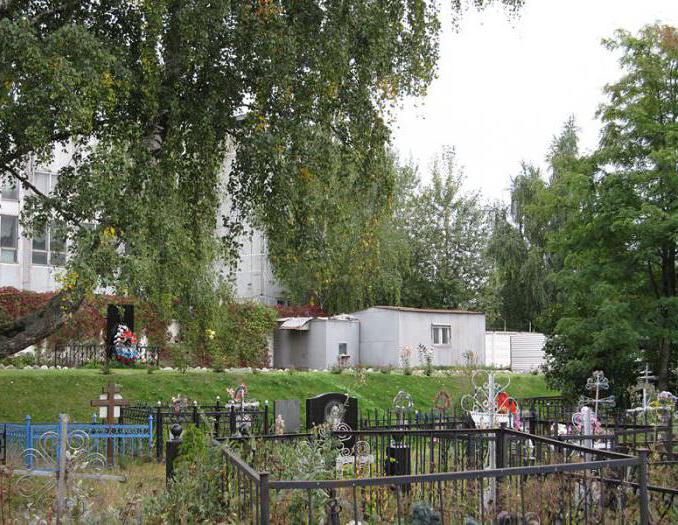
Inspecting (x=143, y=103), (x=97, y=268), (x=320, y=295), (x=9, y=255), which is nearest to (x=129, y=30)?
(x=143, y=103)

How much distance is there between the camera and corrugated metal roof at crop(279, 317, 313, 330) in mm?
32969

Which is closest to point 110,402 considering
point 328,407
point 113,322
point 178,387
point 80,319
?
point 328,407

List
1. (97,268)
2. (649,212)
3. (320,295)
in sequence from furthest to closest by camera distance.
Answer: (320,295) < (649,212) < (97,268)

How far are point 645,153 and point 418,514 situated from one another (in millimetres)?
19668

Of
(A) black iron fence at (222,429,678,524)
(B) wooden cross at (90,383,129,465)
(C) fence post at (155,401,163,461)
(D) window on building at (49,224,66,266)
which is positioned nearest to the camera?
(A) black iron fence at (222,429,678,524)

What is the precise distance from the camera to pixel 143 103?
11773 mm

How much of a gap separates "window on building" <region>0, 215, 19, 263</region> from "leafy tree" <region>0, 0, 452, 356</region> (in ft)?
64.5

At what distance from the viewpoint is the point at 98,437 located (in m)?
14.4

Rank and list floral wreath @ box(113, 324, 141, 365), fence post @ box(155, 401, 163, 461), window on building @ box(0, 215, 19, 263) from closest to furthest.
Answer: fence post @ box(155, 401, 163, 461)
floral wreath @ box(113, 324, 141, 365)
window on building @ box(0, 215, 19, 263)

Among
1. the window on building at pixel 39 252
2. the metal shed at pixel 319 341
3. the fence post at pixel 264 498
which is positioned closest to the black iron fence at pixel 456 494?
the fence post at pixel 264 498

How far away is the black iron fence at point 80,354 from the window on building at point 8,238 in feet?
20.9

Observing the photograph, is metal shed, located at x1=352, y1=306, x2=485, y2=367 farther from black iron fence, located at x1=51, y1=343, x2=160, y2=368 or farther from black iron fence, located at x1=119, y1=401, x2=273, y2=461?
black iron fence, located at x1=119, y1=401, x2=273, y2=461

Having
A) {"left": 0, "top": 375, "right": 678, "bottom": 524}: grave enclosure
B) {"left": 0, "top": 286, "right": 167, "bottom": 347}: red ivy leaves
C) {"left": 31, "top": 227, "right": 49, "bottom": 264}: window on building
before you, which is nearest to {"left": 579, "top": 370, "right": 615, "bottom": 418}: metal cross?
{"left": 0, "top": 375, "right": 678, "bottom": 524}: grave enclosure

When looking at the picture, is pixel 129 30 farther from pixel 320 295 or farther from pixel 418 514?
pixel 320 295
